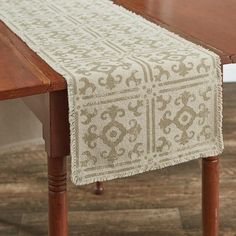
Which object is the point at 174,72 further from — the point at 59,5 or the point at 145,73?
the point at 59,5

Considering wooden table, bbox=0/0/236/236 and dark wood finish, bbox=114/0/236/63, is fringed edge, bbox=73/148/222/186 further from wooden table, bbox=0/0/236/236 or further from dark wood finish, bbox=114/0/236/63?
dark wood finish, bbox=114/0/236/63

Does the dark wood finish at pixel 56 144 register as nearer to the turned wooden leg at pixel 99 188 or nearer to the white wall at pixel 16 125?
the white wall at pixel 16 125

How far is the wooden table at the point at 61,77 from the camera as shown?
114 centimetres

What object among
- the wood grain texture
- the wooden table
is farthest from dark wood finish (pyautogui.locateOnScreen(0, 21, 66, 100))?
the wood grain texture

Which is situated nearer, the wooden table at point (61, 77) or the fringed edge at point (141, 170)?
the wooden table at point (61, 77)

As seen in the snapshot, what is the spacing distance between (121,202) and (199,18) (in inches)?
31.1

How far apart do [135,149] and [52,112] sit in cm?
19

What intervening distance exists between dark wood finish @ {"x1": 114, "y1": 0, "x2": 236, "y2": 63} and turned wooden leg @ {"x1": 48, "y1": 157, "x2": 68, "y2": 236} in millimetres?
410

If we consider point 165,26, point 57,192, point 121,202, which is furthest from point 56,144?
point 121,202

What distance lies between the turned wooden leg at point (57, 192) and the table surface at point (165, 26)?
0.70ft

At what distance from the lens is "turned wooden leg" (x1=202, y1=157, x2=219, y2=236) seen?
4.87 ft

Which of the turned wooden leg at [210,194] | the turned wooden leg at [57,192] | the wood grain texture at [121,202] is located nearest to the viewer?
the turned wooden leg at [57,192]

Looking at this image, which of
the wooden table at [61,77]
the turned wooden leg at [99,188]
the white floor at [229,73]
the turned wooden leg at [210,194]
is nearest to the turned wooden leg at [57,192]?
the wooden table at [61,77]

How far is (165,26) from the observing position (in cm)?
150
